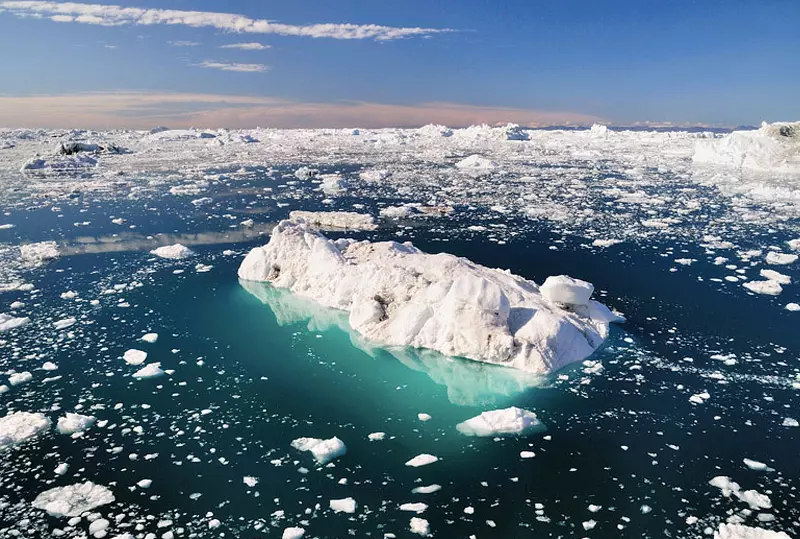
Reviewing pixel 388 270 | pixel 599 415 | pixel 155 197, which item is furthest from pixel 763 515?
pixel 155 197

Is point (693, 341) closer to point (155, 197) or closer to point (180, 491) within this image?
point (180, 491)

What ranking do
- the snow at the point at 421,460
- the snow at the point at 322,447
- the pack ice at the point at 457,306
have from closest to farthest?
1. the snow at the point at 421,460
2. the snow at the point at 322,447
3. the pack ice at the point at 457,306

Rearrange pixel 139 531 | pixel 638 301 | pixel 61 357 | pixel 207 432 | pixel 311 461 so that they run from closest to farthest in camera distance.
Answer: pixel 139 531 → pixel 311 461 → pixel 207 432 → pixel 61 357 → pixel 638 301

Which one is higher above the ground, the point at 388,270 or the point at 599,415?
the point at 388,270


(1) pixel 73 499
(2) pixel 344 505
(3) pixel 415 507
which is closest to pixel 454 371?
(3) pixel 415 507

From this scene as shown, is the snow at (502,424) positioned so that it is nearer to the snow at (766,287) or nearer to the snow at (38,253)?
the snow at (766,287)

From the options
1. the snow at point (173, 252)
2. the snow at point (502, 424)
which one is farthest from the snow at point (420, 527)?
the snow at point (173, 252)
